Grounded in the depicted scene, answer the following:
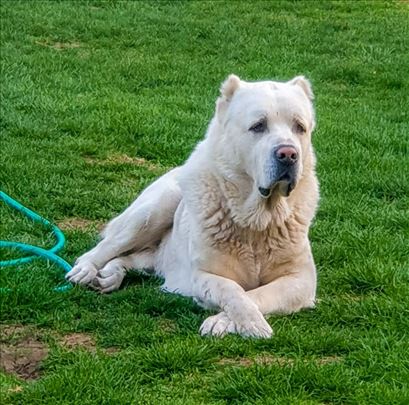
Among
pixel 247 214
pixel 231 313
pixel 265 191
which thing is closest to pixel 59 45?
pixel 247 214

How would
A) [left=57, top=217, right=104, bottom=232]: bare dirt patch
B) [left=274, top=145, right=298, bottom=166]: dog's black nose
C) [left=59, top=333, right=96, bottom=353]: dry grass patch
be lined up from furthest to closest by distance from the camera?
[left=57, top=217, right=104, bottom=232]: bare dirt patch, [left=274, top=145, right=298, bottom=166]: dog's black nose, [left=59, top=333, right=96, bottom=353]: dry grass patch

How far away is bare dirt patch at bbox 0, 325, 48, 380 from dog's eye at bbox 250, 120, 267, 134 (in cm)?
150

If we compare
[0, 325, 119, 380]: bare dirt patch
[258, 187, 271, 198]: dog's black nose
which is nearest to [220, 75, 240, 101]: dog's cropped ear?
[258, 187, 271, 198]: dog's black nose

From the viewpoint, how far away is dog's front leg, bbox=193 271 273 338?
4816mm

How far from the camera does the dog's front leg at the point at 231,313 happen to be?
482 cm

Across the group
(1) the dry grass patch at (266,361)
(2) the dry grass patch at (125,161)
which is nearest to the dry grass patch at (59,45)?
(2) the dry grass patch at (125,161)

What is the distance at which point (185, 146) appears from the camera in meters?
8.75

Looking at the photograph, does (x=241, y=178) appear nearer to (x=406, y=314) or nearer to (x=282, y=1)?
(x=406, y=314)

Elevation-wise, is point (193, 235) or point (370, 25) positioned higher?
point (193, 235)

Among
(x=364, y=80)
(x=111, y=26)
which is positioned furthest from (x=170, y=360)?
(x=111, y=26)

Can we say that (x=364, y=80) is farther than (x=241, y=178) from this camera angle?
Yes

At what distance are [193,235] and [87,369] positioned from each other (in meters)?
1.27

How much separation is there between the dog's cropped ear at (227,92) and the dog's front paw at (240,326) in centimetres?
119

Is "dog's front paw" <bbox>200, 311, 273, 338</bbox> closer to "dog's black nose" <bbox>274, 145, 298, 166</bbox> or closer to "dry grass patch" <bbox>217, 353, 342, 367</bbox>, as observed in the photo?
"dry grass patch" <bbox>217, 353, 342, 367</bbox>
